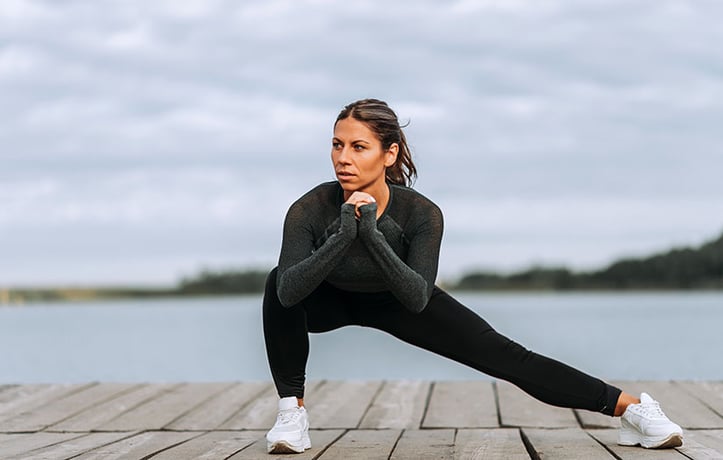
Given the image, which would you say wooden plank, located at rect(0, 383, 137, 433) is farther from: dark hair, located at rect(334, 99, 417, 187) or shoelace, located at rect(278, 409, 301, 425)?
dark hair, located at rect(334, 99, 417, 187)

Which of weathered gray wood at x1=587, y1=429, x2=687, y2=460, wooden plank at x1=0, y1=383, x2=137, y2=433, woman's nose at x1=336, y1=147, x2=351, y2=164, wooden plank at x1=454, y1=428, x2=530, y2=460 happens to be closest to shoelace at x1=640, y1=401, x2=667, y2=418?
weathered gray wood at x1=587, y1=429, x2=687, y2=460

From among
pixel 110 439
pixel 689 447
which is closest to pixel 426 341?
pixel 689 447

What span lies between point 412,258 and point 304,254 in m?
0.34

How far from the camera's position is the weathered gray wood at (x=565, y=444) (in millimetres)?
3162

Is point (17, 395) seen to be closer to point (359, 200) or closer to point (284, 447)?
point (284, 447)

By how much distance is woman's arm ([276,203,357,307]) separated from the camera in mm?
2951

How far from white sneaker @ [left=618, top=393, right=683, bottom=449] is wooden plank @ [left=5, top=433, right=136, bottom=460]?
6.00 feet

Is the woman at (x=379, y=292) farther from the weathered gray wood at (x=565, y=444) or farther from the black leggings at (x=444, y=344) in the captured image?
the weathered gray wood at (x=565, y=444)

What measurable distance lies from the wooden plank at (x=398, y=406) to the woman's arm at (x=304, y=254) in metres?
1.03

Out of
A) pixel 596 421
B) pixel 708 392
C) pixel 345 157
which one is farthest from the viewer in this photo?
pixel 708 392

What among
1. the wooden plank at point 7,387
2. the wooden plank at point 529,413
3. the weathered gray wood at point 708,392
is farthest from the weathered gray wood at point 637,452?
the wooden plank at point 7,387

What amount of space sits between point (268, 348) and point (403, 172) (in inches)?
29.5

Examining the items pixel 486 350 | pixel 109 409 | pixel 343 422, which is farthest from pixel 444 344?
pixel 109 409

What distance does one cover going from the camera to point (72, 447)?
3.48 m
